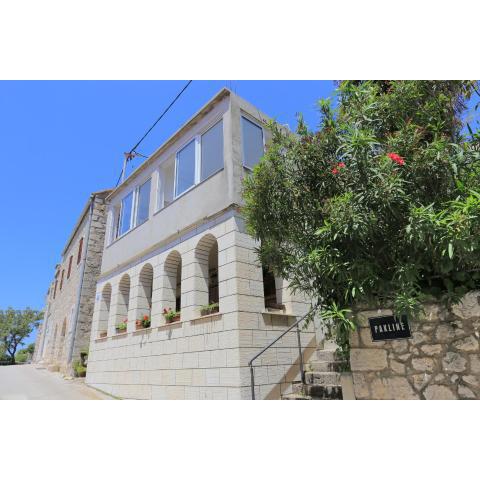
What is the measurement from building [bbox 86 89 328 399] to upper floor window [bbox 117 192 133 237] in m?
0.35

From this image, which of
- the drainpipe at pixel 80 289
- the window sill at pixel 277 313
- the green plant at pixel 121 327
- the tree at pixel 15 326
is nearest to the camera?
the window sill at pixel 277 313

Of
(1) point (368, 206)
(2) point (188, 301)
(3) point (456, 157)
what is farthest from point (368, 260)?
(2) point (188, 301)

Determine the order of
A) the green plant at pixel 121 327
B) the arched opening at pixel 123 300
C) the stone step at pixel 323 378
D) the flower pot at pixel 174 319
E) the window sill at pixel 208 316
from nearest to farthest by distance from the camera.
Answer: the stone step at pixel 323 378, the window sill at pixel 208 316, the flower pot at pixel 174 319, the green plant at pixel 121 327, the arched opening at pixel 123 300

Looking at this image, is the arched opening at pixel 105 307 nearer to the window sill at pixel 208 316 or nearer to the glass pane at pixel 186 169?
the glass pane at pixel 186 169

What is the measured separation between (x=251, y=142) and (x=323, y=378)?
5.63m

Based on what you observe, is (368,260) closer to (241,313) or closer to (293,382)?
(241,313)

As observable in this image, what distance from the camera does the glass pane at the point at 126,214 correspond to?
12.1 meters

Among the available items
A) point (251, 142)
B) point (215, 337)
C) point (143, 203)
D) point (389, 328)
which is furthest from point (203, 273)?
point (389, 328)

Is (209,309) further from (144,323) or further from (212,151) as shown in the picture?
(212,151)

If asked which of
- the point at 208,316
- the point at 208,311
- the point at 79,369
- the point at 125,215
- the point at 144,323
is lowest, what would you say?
the point at 79,369

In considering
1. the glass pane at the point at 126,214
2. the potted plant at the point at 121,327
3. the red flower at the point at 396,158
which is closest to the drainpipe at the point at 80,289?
the glass pane at the point at 126,214

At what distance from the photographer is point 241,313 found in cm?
681

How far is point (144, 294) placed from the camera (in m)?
10.3

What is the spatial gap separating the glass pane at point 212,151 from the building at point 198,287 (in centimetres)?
3
